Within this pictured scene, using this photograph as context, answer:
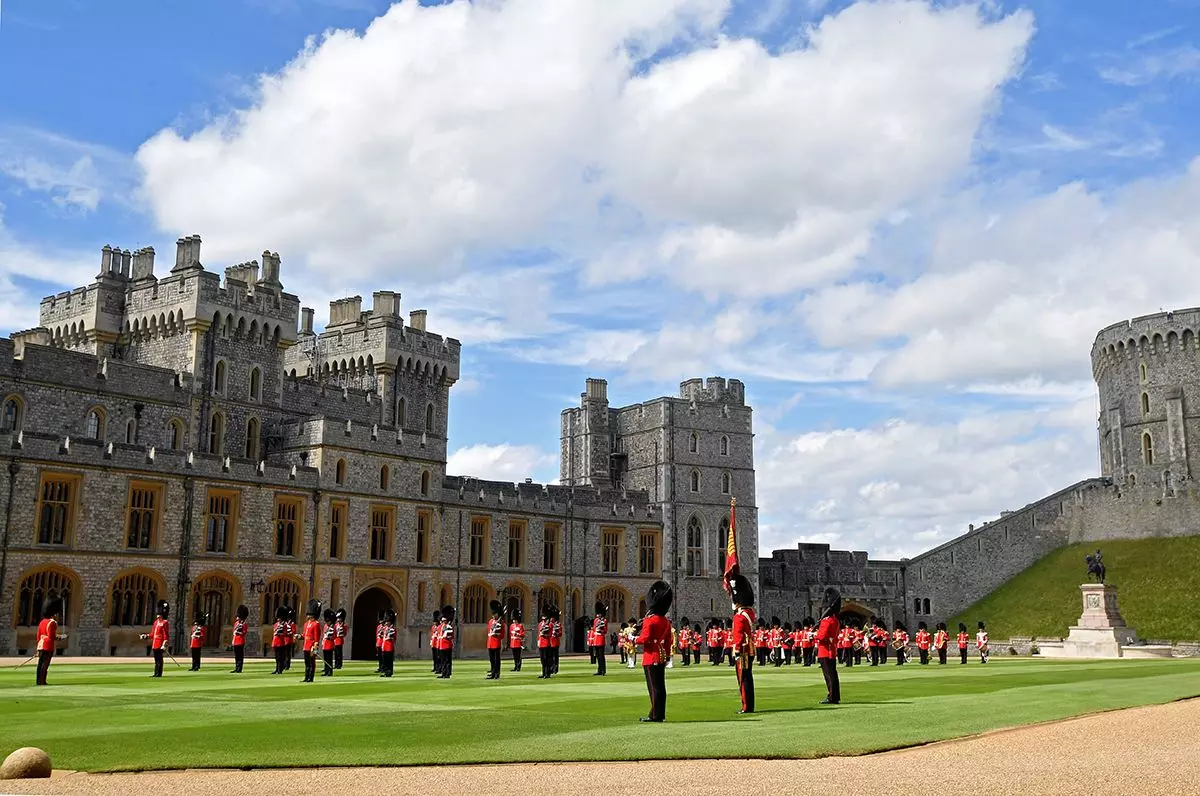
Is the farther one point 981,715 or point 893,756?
point 981,715

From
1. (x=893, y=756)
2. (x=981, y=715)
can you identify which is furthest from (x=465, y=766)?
(x=981, y=715)

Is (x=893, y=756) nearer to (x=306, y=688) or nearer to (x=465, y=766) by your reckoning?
(x=465, y=766)

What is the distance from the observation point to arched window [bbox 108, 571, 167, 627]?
119ft

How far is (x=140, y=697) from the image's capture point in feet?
57.6

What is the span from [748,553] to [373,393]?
2139 cm

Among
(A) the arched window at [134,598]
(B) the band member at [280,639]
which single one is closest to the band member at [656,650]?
(B) the band member at [280,639]

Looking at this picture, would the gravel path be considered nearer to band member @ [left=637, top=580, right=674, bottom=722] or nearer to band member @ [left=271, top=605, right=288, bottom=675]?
band member @ [left=637, top=580, right=674, bottom=722]

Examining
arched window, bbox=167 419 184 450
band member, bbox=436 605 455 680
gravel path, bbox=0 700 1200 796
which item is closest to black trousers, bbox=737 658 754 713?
gravel path, bbox=0 700 1200 796

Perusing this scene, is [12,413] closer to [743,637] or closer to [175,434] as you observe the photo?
[175,434]

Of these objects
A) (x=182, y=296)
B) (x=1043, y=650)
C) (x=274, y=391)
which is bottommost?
(x=1043, y=650)

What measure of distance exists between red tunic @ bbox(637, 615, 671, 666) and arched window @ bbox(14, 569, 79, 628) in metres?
25.1

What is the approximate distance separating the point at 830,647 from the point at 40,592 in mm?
26610

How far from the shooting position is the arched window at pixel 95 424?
39062 millimetres

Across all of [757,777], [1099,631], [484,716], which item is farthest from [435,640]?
[1099,631]
